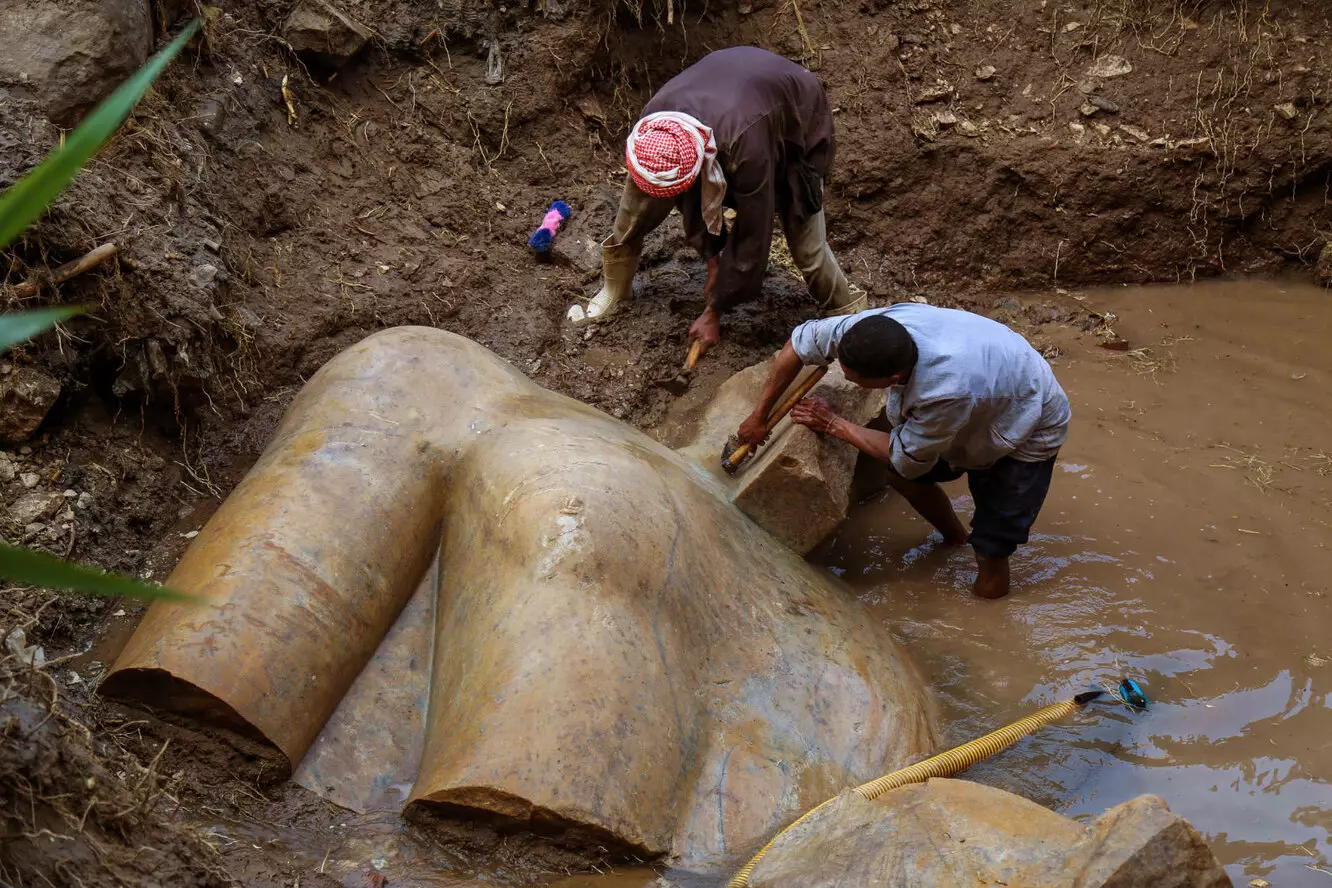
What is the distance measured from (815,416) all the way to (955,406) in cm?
51

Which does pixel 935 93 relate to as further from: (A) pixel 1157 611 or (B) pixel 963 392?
(A) pixel 1157 611

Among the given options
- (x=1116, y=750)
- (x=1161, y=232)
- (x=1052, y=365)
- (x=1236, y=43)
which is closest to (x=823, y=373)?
(x=1116, y=750)

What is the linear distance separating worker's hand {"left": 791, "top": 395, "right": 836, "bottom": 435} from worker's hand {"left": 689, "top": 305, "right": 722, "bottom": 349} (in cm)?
118

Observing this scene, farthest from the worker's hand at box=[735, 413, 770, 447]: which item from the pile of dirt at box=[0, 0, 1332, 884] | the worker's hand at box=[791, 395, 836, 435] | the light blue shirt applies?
the pile of dirt at box=[0, 0, 1332, 884]

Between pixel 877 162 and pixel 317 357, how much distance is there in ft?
10.9

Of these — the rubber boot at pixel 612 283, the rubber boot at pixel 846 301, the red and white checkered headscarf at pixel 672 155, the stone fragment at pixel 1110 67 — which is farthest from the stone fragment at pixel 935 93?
the red and white checkered headscarf at pixel 672 155

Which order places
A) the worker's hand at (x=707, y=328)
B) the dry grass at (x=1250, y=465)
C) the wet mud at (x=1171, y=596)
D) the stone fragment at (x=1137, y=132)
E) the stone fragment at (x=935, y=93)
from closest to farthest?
the wet mud at (x=1171, y=596) < the dry grass at (x=1250, y=465) < the worker's hand at (x=707, y=328) < the stone fragment at (x=1137, y=132) < the stone fragment at (x=935, y=93)

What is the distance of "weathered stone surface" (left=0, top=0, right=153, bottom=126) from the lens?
400 centimetres

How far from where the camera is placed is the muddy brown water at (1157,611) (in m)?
3.16

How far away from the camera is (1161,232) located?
246 inches

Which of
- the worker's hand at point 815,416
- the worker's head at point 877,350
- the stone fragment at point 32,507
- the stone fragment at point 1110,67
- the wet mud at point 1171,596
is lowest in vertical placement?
the wet mud at point 1171,596

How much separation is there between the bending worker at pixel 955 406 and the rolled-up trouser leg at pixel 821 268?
1152mm

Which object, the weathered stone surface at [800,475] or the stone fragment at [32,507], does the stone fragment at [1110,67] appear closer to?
the weathered stone surface at [800,475]

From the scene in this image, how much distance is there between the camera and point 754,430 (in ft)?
13.5
